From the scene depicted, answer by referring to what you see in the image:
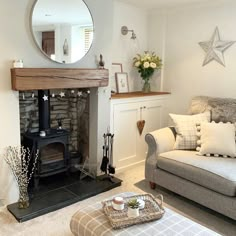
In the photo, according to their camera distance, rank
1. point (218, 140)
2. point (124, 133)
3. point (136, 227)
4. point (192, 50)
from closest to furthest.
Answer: point (136, 227)
point (218, 140)
point (124, 133)
point (192, 50)

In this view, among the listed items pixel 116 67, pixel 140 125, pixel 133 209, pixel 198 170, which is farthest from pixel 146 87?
pixel 133 209

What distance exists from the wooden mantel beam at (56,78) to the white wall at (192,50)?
1348 millimetres

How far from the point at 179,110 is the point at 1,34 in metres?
2.62

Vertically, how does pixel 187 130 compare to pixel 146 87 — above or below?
below

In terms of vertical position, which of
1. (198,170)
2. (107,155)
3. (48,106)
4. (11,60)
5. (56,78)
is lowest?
(107,155)

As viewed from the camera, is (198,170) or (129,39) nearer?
(198,170)

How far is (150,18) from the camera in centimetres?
417

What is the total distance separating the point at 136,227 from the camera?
1710mm

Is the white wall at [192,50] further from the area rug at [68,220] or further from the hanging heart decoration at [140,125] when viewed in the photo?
the area rug at [68,220]

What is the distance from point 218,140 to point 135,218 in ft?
4.77

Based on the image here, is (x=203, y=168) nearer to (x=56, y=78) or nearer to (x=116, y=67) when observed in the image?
(x=56, y=78)

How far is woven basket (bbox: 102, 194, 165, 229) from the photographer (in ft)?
5.59

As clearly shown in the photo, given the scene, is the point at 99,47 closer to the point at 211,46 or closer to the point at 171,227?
the point at 211,46

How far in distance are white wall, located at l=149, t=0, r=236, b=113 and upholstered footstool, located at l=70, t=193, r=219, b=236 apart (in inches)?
86.1
